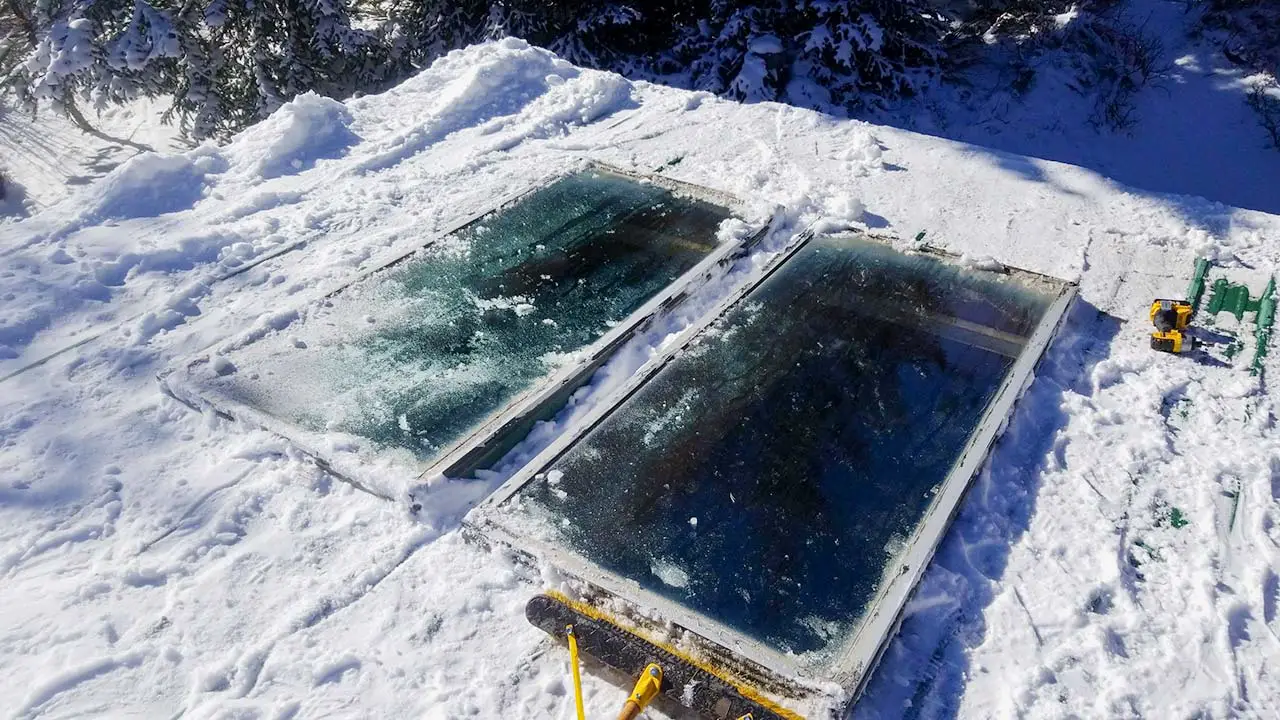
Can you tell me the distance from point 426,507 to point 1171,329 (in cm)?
251

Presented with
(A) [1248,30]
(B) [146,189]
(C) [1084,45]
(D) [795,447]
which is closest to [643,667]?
(D) [795,447]

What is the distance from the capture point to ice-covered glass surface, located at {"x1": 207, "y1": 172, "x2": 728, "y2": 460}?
8.82 feet

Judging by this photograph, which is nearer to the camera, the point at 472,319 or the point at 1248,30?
the point at 472,319

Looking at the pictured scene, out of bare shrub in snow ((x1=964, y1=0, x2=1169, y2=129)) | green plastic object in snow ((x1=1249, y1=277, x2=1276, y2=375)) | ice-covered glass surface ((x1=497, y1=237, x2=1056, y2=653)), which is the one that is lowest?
bare shrub in snow ((x1=964, y1=0, x2=1169, y2=129))

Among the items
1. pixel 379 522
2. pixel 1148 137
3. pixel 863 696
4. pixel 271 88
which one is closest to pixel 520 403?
pixel 379 522

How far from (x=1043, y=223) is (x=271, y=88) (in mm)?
7021

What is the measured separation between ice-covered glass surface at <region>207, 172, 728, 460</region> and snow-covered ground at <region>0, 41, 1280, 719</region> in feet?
0.64

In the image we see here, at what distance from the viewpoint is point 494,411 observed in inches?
105

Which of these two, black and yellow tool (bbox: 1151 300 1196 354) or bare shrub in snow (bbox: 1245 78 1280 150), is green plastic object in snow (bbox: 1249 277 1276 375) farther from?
bare shrub in snow (bbox: 1245 78 1280 150)

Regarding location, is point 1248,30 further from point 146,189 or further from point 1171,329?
point 146,189

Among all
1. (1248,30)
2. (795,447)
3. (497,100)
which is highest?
(497,100)

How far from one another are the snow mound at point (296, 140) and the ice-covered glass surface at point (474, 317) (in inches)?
A: 45.0

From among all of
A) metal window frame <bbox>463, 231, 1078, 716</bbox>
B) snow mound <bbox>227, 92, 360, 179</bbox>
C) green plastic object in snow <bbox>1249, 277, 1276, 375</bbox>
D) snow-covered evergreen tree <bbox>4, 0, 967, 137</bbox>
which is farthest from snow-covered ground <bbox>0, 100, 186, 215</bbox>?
green plastic object in snow <bbox>1249, 277, 1276, 375</bbox>

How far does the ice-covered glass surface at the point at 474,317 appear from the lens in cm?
269
